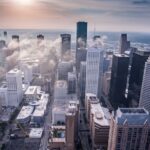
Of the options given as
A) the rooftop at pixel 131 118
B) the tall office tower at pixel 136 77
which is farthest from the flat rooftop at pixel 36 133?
the tall office tower at pixel 136 77

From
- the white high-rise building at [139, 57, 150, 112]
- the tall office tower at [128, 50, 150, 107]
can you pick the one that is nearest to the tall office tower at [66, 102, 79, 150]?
the white high-rise building at [139, 57, 150, 112]

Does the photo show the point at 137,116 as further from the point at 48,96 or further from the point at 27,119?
the point at 48,96

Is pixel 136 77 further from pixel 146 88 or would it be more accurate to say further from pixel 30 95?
pixel 30 95

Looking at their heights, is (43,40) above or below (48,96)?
above

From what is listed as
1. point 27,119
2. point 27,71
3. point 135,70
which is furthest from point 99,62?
point 27,71

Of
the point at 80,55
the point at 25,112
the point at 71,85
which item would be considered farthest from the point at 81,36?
the point at 25,112

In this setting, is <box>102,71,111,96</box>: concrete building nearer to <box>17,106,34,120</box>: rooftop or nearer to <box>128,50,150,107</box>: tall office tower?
<box>128,50,150,107</box>: tall office tower

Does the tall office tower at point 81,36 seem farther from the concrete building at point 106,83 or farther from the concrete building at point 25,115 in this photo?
the concrete building at point 25,115
